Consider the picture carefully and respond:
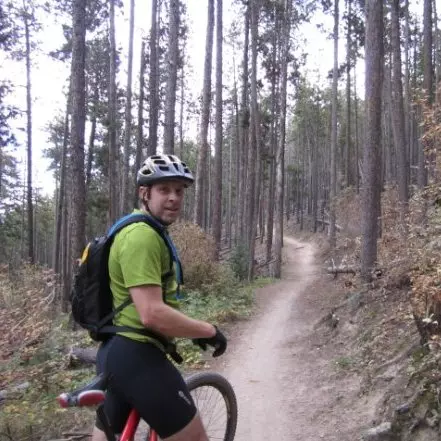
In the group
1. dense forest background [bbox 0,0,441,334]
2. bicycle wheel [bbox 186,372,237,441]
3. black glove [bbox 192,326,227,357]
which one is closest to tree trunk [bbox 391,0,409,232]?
dense forest background [bbox 0,0,441,334]

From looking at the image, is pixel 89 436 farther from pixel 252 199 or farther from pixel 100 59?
pixel 100 59

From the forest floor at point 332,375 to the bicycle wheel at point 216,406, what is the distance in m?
1.12

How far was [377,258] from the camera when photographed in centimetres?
1034

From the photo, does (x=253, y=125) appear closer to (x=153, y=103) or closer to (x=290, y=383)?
(x=153, y=103)

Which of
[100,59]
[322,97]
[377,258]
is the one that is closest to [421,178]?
[377,258]

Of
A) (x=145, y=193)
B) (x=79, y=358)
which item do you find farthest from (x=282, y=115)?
(x=145, y=193)

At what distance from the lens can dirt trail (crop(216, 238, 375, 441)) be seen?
17.0 ft

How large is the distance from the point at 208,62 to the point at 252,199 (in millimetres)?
6087

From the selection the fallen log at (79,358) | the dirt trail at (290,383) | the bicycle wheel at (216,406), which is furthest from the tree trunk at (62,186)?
the bicycle wheel at (216,406)

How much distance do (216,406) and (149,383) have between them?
5.76ft

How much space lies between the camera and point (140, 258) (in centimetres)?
Result: 236

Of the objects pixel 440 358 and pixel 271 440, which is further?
pixel 271 440

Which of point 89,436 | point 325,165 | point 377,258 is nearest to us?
point 89,436

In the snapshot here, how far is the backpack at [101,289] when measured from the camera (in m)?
2.50
